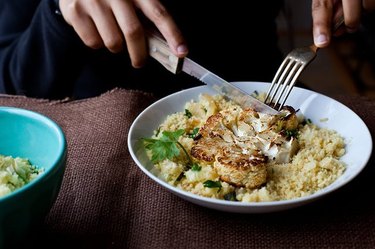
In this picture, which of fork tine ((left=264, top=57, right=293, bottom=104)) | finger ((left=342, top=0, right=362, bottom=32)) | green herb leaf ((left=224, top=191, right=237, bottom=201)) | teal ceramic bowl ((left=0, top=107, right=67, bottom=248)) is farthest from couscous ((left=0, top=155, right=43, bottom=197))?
finger ((left=342, top=0, right=362, bottom=32))

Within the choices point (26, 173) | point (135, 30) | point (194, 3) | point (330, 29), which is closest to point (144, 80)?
point (194, 3)

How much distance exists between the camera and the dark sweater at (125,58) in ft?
4.34

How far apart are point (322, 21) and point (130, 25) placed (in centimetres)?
38

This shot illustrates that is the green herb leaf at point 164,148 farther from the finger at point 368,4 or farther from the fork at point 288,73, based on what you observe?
the finger at point 368,4

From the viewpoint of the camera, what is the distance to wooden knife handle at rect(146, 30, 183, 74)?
0.97m

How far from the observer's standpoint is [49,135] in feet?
2.45

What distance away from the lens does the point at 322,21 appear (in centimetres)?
99

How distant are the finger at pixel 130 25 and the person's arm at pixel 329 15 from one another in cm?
35

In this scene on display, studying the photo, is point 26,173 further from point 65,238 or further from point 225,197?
point 225,197

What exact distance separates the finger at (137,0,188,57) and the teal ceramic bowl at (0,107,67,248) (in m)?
0.31

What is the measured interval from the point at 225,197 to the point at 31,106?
1.97 ft

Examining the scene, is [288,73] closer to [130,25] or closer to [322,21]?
[322,21]

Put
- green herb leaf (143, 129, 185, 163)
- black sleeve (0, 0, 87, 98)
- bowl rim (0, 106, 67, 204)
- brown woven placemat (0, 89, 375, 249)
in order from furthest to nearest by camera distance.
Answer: black sleeve (0, 0, 87, 98)
green herb leaf (143, 129, 185, 163)
brown woven placemat (0, 89, 375, 249)
bowl rim (0, 106, 67, 204)

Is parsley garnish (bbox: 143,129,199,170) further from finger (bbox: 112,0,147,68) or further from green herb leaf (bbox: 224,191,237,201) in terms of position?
finger (bbox: 112,0,147,68)
